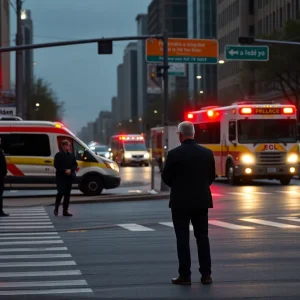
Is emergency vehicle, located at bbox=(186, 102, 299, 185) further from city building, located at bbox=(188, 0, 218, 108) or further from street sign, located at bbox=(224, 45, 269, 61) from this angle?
city building, located at bbox=(188, 0, 218, 108)

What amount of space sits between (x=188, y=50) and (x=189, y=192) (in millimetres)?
34156

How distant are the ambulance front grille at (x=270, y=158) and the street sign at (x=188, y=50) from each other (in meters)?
7.98

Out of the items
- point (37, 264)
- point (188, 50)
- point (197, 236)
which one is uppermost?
point (188, 50)

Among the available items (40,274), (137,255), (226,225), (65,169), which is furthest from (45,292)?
(65,169)

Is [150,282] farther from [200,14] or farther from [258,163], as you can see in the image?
[200,14]

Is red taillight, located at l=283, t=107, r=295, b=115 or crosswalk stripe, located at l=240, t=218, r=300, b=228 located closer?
crosswalk stripe, located at l=240, t=218, r=300, b=228

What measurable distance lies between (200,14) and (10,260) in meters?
138

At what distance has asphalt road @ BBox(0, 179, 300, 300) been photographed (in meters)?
10.7

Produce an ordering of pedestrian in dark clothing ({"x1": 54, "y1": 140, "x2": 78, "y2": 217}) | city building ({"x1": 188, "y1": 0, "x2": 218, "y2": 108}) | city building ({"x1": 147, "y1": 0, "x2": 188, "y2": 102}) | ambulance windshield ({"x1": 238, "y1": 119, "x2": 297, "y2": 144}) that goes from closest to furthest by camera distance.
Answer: pedestrian in dark clothing ({"x1": 54, "y1": 140, "x2": 78, "y2": 217}) → ambulance windshield ({"x1": 238, "y1": 119, "x2": 297, "y2": 144}) → city building ({"x1": 188, "y1": 0, "x2": 218, "y2": 108}) → city building ({"x1": 147, "y1": 0, "x2": 188, "y2": 102})

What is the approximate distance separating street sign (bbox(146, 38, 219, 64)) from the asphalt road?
20.1 m

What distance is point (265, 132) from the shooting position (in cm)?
3784

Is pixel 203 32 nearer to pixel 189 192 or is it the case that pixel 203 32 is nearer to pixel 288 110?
pixel 288 110

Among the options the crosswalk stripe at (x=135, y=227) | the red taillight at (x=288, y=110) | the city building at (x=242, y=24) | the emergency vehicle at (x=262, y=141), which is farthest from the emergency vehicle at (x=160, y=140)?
the crosswalk stripe at (x=135, y=227)

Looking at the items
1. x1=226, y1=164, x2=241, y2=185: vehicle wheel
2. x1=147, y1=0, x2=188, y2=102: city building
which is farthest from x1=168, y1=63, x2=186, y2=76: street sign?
x1=147, y1=0, x2=188, y2=102: city building
